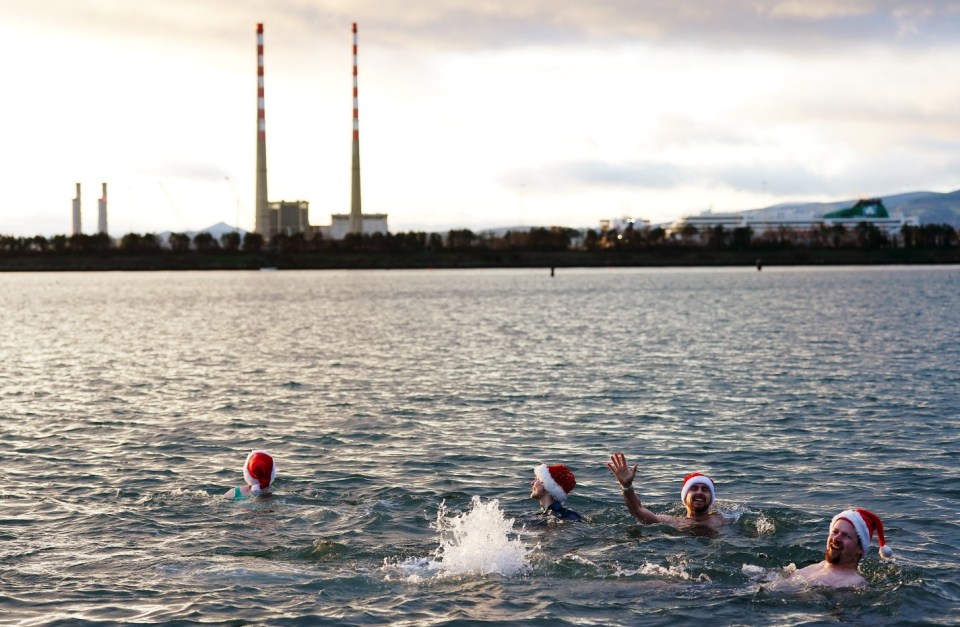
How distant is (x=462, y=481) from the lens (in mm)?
23453

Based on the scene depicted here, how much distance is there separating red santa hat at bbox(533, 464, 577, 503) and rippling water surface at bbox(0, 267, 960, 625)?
0.62m

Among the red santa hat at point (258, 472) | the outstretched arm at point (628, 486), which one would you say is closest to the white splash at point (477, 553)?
the outstretched arm at point (628, 486)

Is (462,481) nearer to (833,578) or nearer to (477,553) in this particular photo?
(477,553)

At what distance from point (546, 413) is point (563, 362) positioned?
57.6 feet

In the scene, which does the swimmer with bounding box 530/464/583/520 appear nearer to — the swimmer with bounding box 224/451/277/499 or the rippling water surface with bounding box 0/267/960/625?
the rippling water surface with bounding box 0/267/960/625

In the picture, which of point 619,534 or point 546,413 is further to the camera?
point 546,413

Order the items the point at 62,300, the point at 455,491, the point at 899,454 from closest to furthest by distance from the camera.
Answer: the point at 455,491 < the point at 899,454 < the point at 62,300

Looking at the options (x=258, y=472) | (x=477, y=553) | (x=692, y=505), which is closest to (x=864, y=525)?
(x=692, y=505)

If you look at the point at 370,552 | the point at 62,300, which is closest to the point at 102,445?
the point at 370,552

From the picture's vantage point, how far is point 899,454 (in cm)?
2608

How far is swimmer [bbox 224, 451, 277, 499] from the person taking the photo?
2131 centimetres

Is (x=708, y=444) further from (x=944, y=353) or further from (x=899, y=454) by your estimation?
(x=944, y=353)

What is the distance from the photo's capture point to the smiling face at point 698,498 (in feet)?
59.5

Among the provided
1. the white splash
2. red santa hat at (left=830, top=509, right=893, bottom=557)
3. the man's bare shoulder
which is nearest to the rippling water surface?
the white splash
